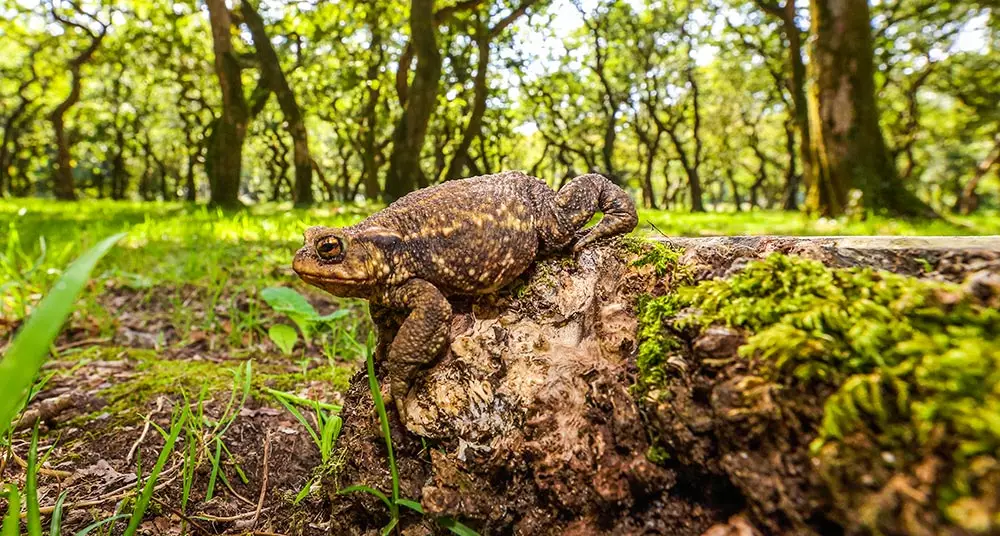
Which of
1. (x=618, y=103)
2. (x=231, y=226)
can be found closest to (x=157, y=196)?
(x=618, y=103)

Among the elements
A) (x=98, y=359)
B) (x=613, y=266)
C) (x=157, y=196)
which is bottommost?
(x=98, y=359)

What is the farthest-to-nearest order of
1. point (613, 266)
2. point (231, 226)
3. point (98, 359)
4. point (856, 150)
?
point (856, 150)
point (231, 226)
point (98, 359)
point (613, 266)

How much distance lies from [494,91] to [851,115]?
15.4 meters

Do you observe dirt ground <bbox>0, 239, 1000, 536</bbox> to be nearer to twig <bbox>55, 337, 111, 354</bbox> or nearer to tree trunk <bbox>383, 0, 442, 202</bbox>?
twig <bbox>55, 337, 111, 354</bbox>

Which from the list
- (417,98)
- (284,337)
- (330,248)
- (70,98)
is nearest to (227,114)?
(417,98)

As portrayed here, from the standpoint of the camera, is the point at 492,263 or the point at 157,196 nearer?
the point at 492,263

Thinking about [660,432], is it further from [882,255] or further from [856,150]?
[856,150]

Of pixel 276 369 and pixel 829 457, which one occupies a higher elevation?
pixel 829 457

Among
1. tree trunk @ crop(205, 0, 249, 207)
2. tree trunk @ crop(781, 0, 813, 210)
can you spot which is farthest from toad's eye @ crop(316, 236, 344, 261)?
tree trunk @ crop(781, 0, 813, 210)

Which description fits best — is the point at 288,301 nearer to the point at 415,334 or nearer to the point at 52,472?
the point at 52,472

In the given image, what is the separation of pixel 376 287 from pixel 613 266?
3.06 ft

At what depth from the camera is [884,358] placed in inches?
43.8

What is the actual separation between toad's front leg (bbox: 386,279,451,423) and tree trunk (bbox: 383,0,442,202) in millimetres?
9394

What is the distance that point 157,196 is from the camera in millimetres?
46344
